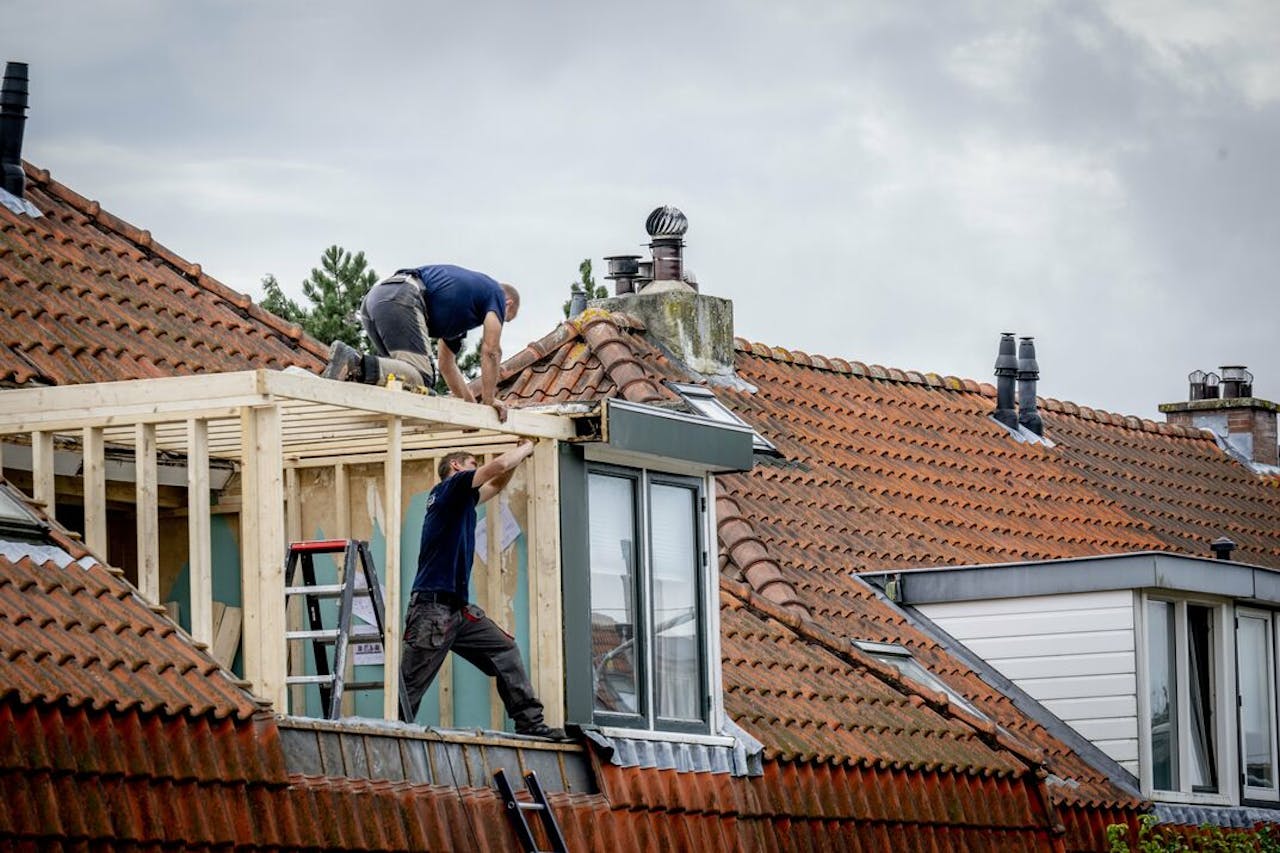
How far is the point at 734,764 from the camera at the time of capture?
16.4 metres

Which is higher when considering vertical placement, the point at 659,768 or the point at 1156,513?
the point at 1156,513

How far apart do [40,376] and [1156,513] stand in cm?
1355

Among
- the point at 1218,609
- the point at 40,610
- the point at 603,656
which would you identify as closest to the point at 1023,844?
the point at 1218,609

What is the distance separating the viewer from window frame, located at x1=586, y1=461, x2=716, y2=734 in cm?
1571

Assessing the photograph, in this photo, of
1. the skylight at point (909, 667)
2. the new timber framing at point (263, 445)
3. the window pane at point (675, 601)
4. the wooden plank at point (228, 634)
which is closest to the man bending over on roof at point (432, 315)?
the new timber framing at point (263, 445)

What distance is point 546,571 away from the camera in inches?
597

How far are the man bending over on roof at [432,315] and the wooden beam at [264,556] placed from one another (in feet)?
6.64

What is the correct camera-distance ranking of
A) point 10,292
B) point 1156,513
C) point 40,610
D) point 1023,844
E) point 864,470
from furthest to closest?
point 1156,513
point 864,470
point 1023,844
point 10,292
point 40,610

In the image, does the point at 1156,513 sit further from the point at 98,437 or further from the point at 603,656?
the point at 98,437

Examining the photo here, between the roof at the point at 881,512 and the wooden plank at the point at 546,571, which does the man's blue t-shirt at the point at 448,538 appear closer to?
the wooden plank at the point at 546,571

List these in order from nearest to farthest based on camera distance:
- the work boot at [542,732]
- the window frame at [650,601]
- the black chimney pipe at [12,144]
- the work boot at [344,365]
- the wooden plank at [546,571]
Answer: the work boot at [344,365]
the work boot at [542,732]
the wooden plank at [546,571]
the window frame at [650,601]
the black chimney pipe at [12,144]

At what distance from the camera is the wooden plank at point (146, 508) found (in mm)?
13508

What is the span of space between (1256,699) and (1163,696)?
4.50ft

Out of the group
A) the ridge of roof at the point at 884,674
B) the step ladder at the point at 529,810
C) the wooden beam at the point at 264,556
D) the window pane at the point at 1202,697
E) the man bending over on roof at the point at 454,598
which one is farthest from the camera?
the window pane at the point at 1202,697
